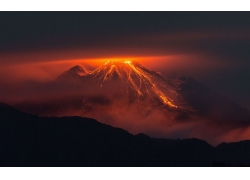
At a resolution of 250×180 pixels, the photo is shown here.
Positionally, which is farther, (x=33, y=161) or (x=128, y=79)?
(x=128, y=79)

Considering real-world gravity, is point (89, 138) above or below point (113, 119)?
below

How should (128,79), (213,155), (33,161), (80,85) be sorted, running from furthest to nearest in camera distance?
1. (128,79)
2. (80,85)
3. (213,155)
4. (33,161)

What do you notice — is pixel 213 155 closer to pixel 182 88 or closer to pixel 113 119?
pixel 113 119

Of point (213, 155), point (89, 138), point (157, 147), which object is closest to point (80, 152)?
point (89, 138)

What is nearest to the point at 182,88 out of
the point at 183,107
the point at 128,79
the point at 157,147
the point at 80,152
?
the point at 183,107

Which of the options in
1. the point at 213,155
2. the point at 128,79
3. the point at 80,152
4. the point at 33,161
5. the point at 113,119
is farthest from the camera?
the point at 128,79

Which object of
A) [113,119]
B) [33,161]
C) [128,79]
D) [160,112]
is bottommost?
[33,161]
